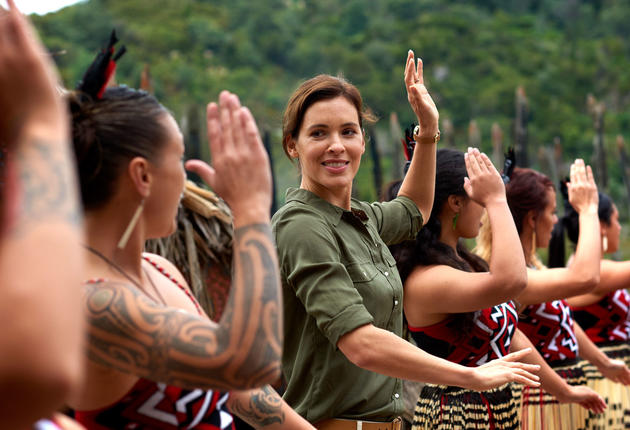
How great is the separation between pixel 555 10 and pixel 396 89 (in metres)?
12.9

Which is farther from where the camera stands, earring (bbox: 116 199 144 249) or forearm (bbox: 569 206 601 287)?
forearm (bbox: 569 206 601 287)

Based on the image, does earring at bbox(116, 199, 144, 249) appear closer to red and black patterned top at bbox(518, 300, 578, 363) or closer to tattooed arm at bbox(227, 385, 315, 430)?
tattooed arm at bbox(227, 385, 315, 430)

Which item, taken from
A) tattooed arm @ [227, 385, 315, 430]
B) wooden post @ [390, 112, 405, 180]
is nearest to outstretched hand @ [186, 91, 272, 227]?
tattooed arm @ [227, 385, 315, 430]

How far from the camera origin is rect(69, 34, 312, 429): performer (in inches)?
57.4

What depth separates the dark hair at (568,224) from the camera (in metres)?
5.08

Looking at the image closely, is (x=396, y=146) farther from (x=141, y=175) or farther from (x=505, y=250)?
(x=141, y=175)

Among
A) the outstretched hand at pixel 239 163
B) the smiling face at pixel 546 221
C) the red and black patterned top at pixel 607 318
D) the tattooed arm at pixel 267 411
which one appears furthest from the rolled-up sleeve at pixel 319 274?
the red and black patterned top at pixel 607 318

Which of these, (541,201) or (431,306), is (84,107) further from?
(541,201)

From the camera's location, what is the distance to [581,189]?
151 inches

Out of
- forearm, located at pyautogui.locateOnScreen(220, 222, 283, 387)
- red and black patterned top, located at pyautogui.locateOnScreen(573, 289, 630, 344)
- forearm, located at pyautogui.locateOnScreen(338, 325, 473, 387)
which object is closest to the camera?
forearm, located at pyautogui.locateOnScreen(220, 222, 283, 387)

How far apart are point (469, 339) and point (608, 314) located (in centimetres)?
222

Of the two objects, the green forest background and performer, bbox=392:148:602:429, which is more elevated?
the green forest background

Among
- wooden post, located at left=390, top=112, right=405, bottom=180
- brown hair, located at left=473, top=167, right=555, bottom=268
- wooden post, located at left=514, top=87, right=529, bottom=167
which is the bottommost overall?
brown hair, located at left=473, top=167, right=555, bottom=268

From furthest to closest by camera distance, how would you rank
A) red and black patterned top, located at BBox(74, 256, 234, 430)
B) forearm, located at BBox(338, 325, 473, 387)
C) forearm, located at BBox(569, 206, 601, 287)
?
forearm, located at BBox(569, 206, 601, 287) < forearm, located at BBox(338, 325, 473, 387) < red and black patterned top, located at BBox(74, 256, 234, 430)
